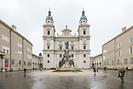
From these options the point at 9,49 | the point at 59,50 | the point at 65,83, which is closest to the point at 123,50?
the point at 9,49

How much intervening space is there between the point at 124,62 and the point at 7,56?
3901 cm

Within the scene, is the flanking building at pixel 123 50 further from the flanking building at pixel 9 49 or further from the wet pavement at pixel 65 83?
the wet pavement at pixel 65 83

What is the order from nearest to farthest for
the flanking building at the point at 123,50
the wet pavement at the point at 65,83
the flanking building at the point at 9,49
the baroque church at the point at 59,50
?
the wet pavement at the point at 65,83 < the flanking building at the point at 9,49 < the flanking building at the point at 123,50 < the baroque church at the point at 59,50

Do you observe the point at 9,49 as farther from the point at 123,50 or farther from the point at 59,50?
the point at 59,50

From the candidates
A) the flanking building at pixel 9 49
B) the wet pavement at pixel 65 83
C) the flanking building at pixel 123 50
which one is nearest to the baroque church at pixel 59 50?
the flanking building at pixel 123 50

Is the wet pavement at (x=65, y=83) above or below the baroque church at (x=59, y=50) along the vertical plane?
below

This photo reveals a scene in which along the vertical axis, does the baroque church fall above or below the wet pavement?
above

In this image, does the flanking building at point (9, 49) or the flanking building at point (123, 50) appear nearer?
the flanking building at point (9, 49)

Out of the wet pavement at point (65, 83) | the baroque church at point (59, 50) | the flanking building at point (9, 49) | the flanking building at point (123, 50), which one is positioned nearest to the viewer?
the wet pavement at point (65, 83)

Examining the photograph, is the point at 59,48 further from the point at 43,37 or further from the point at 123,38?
the point at 123,38

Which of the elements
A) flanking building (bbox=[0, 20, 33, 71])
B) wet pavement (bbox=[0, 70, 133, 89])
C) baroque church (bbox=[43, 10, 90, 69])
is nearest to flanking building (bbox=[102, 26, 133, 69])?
baroque church (bbox=[43, 10, 90, 69])

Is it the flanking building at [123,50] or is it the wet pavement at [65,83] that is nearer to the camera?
the wet pavement at [65,83]

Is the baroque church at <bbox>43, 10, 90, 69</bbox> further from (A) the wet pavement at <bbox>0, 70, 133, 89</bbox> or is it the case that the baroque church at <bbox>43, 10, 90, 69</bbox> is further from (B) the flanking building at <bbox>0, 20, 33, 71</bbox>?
(A) the wet pavement at <bbox>0, 70, 133, 89</bbox>

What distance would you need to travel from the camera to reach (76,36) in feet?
460
